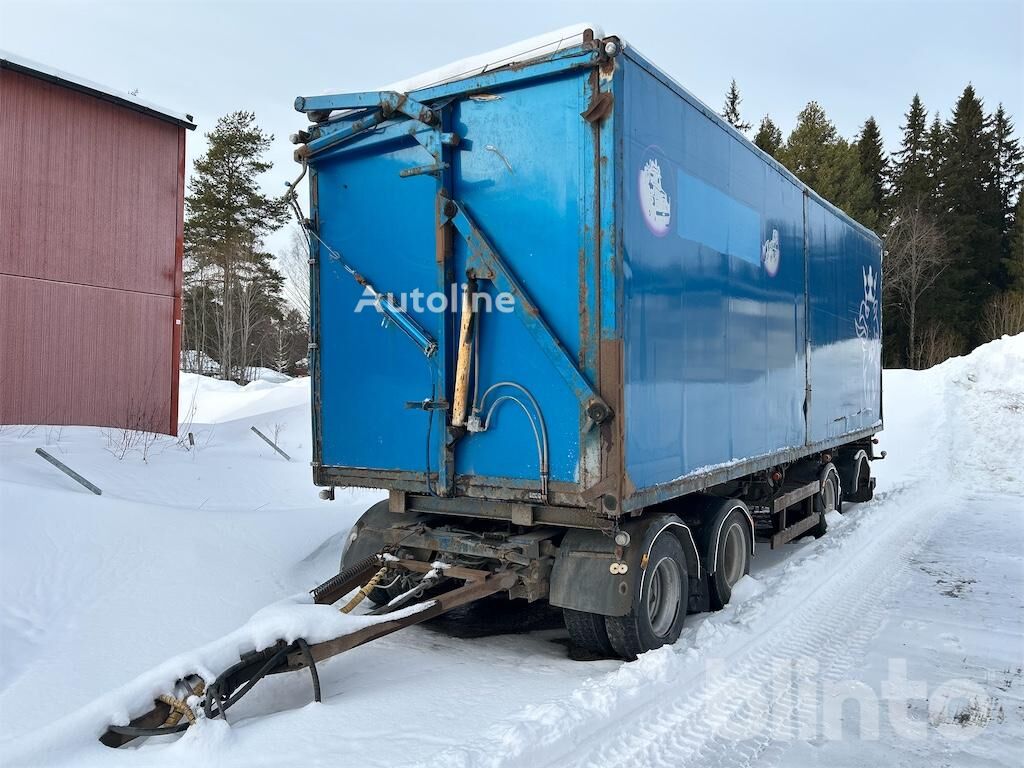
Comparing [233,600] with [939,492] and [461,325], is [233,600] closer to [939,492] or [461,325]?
[461,325]

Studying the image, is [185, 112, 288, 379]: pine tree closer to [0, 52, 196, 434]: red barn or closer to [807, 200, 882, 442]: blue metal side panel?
[0, 52, 196, 434]: red barn

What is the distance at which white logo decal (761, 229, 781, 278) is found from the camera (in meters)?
6.45

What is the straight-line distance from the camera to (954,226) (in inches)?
1588

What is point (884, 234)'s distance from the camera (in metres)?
39.9

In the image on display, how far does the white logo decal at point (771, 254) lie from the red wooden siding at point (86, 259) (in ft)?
33.6

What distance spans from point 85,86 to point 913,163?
157 feet

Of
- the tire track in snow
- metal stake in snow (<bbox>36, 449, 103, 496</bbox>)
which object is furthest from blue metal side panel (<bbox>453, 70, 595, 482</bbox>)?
metal stake in snow (<bbox>36, 449, 103, 496</bbox>)

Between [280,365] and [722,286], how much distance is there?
38191 mm

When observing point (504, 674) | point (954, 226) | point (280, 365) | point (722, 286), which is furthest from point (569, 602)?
point (954, 226)

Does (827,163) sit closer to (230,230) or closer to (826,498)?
(230,230)

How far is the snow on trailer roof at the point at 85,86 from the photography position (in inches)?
412

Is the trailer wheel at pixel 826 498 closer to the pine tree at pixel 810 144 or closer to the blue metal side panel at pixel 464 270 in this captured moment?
the blue metal side panel at pixel 464 270

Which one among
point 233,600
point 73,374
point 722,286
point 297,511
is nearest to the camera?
point 233,600

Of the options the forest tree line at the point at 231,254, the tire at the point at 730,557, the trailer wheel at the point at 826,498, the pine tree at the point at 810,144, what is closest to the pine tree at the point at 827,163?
the pine tree at the point at 810,144
